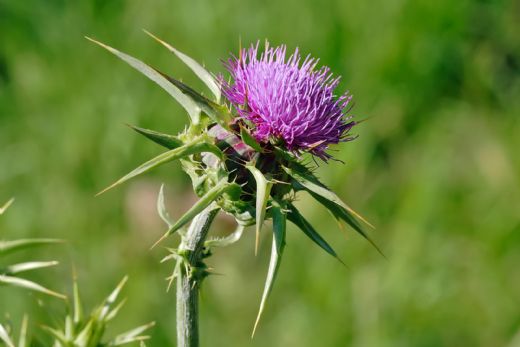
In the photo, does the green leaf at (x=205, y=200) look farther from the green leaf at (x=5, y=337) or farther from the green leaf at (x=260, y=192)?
the green leaf at (x=5, y=337)

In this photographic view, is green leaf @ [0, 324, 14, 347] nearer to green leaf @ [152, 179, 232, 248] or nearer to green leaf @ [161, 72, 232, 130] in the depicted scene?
green leaf @ [152, 179, 232, 248]

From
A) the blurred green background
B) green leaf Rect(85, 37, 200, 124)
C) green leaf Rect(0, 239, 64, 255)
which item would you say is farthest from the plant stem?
the blurred green background

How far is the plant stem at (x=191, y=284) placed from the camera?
222cm

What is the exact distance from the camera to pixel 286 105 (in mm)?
2406

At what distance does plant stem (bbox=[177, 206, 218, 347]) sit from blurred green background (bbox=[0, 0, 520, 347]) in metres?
2.11

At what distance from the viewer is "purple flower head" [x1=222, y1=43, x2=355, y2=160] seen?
2.39 metres

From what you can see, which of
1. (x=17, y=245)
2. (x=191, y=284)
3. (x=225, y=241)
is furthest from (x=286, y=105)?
(x=17, y=245)

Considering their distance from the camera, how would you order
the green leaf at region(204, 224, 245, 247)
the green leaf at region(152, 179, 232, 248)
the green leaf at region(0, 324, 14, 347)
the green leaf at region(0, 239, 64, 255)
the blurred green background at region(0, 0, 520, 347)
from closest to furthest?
the green leaf at region(0, 324, 14, 347) < the green leaf at region(152, 179, 232, 248) < the green leaf at region(0, 239, 64, 255) < the green leaf at region(204, 224, 245, 247) < the blurred green background at region(0, 0, 520, 347)

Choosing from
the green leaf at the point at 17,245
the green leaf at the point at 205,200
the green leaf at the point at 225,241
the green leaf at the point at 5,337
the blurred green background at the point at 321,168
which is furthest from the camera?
the blurred green background at the point at 321,168

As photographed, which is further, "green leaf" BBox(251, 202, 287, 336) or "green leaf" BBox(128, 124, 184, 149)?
"green leaf" BBox(128, 124, 184, 149)

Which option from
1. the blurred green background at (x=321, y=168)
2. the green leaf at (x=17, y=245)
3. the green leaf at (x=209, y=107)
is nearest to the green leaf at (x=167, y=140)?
the green leaf at (x=209, y=107)

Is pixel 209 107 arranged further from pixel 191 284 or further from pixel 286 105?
pixel 191 284

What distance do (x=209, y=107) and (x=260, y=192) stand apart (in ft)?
0.97

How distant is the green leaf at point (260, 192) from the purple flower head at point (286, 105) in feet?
0.44
